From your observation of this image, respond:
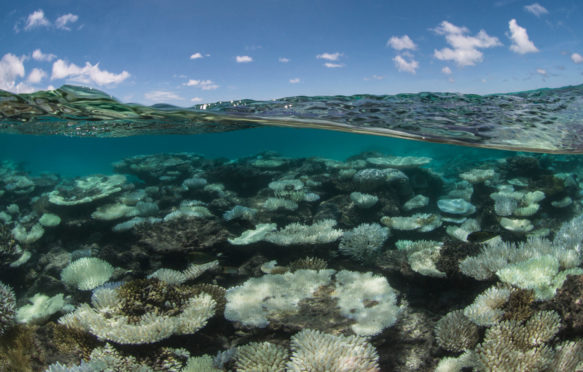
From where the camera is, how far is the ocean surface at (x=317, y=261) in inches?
136

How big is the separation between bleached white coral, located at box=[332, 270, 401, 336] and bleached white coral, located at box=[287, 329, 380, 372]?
1.27ft

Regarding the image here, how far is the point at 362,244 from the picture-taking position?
222 inches

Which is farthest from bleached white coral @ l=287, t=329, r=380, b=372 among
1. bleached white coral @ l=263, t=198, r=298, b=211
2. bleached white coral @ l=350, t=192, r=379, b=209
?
bleached white coral @ l=350, t=192, r=379, b=209

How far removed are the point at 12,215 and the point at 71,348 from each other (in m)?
11.2

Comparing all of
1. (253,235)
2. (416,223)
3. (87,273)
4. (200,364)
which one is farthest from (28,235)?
(416,223)

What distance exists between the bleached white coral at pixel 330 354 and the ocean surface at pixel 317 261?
0.02m

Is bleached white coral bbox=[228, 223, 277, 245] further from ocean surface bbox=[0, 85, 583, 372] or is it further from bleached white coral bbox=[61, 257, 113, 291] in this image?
bleached white coral bbox=[61, 257, 113, 291]

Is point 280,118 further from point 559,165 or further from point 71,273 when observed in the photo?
point 559,165

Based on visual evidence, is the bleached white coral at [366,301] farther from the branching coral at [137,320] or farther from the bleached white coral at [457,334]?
the branching coral at [137,320]

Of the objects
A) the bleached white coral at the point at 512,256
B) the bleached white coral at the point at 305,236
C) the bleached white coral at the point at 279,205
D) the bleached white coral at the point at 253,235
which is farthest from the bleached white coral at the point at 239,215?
the bleached white coral at the point at 512,256

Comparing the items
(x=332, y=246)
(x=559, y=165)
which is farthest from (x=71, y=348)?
(x=559, y=165)

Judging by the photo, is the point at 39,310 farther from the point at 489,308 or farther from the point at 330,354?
the point at 489,308

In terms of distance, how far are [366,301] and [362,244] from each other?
5.27 ft

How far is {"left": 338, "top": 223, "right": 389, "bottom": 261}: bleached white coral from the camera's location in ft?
18.5
